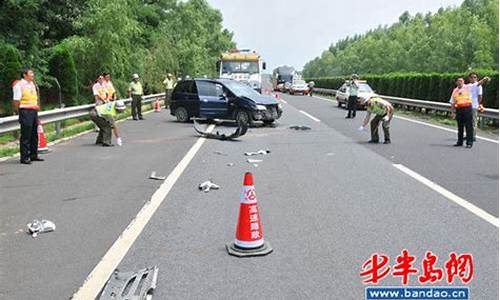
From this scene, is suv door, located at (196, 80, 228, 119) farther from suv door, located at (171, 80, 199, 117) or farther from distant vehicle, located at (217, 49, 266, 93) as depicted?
distant vehicle, located at (217, 49, 266, 93)

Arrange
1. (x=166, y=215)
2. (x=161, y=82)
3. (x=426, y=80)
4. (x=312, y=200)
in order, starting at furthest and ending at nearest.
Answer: (x=161, y=82) → (x=426, y=80) → (x=312, y=200) → (x=166, y=215)

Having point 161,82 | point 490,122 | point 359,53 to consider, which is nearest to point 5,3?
point 161,82

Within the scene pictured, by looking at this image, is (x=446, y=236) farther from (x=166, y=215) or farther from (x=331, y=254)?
(x=166, y=215)

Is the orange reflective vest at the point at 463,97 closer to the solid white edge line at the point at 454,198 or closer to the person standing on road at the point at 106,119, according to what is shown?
the solid white edge line at the point at 454,198

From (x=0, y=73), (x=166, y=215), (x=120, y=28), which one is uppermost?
(x=120, y=28)

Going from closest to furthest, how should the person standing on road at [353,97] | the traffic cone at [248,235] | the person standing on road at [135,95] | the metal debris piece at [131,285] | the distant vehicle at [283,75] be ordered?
1. the metal debris piece at [131,285]
2. the traffic cone at [248,235]
3. the person standing on road at [135,95]
4. the person standing on road at [353,97]
5. the distant vehicle at [283,75]

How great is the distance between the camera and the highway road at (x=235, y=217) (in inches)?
181

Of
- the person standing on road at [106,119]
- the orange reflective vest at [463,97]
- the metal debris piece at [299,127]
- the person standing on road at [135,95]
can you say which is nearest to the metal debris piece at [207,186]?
the person standing on road at [106,119]

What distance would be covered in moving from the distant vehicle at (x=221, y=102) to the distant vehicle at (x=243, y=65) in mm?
12164

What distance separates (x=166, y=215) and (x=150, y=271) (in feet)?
6.62

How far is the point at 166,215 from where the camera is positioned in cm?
670

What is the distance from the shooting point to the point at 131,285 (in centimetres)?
441

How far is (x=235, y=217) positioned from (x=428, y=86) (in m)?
26.8

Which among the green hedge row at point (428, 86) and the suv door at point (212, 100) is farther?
the green hedge row at point (428, 86)
